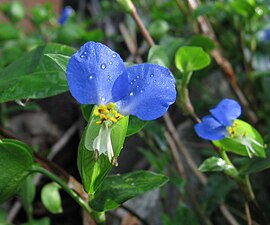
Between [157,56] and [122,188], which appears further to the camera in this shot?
[157,56]

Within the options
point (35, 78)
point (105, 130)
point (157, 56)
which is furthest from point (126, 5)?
point (105, 130)

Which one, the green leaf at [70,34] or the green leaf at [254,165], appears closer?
the green leaf at [254,165]

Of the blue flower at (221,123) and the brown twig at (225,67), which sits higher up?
the blue flower at (221,123)

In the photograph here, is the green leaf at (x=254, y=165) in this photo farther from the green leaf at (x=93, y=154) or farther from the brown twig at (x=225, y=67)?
the brown twig at (x=225, y=67)

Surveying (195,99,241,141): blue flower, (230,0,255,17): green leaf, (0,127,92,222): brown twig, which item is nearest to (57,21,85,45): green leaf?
(230,0,255,17): green leaf

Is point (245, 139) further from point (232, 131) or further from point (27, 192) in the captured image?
point (27, 192)

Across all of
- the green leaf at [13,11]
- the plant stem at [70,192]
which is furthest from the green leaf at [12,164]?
the green leaf at [13,11]
